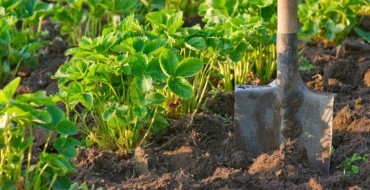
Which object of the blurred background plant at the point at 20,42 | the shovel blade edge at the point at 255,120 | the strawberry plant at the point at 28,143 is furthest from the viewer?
the blurred background plant at the point at 20,42

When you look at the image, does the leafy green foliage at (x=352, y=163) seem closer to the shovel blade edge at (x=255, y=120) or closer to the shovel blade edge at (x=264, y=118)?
the shovel blade edge at (x=264, y=118)

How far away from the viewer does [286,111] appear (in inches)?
148

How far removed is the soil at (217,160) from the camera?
3.38 metres

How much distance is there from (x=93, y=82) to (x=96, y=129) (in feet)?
0.92

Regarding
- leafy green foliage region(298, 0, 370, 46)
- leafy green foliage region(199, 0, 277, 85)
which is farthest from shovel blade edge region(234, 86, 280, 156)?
leafy green foliage region(298, 0, 370, 46)

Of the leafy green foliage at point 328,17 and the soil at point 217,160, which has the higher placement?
the leafy green foliage at point 328,17

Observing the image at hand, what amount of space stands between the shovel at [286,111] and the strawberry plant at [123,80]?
1.19 ft

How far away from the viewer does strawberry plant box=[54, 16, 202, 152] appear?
3.52 metres

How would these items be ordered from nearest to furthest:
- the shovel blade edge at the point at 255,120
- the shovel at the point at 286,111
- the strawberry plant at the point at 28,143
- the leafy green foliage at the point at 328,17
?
the strawberry plant at the point at 28,143 < the shovel at the point at 286,111 < the shovel blade edge at the point at 255,120 < the leafy green foliage at the point at 328,17

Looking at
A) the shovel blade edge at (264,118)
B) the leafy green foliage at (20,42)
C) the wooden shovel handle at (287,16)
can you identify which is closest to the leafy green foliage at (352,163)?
the shovel blade edge at (264,118)

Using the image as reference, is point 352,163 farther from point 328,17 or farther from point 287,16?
point 328,17

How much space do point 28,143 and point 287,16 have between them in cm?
133

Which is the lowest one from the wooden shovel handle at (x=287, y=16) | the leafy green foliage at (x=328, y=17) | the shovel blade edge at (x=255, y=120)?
the shovel blade edge at (x=255, y=120)

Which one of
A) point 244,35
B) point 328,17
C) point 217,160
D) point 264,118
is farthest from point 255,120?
point 328,17
